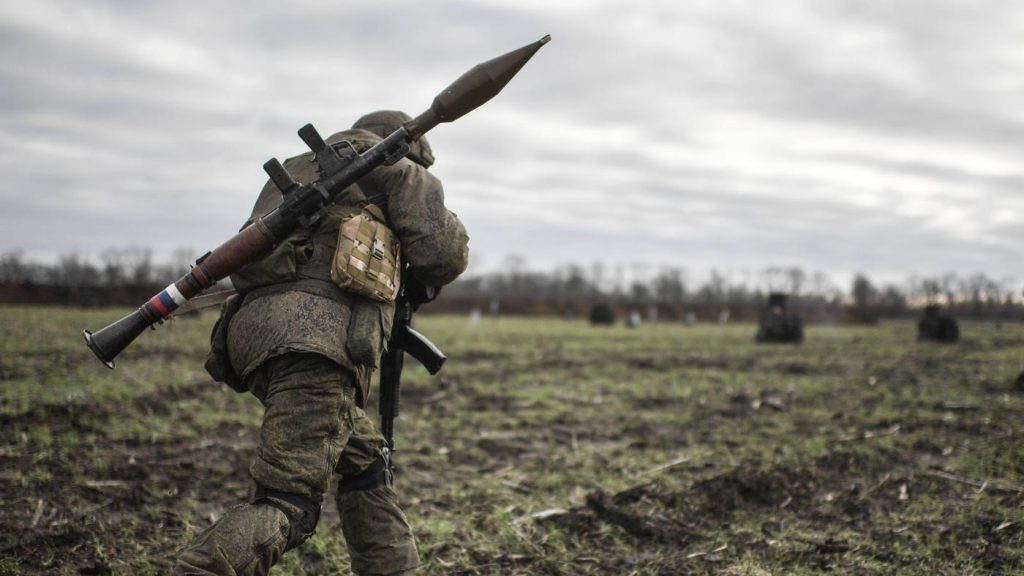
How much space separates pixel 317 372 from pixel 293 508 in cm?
55

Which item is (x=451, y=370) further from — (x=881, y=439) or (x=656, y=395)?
(x=881, y=439)

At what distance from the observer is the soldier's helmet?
148 inches

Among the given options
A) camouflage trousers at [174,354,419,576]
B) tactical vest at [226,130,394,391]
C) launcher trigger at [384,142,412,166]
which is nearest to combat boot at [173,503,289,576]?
camouflage trousers at [174,354,419,576]

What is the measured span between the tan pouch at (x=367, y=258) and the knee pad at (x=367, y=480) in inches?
31.4

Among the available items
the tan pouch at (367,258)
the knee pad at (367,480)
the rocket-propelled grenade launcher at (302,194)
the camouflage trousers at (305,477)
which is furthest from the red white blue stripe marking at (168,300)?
the knee pad at (367,480)

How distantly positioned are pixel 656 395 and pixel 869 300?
8321 cm

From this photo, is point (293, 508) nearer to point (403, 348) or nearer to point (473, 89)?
point (403, 348)

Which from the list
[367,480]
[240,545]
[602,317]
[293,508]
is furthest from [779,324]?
[240,545]

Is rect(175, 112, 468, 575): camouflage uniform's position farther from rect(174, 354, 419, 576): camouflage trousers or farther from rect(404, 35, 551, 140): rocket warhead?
rect(404, 35, 551, 140): rocket warhead

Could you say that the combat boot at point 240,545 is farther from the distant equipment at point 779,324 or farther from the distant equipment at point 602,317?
the distant equipment at point 602,317

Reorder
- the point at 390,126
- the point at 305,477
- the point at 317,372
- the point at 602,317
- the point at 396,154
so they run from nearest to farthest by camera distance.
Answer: the point at 305,477, the point at 317,372, the point at 396,154, the point at 390,126, the point at 602,317

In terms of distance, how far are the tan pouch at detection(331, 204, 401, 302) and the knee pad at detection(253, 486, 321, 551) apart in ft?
2.89

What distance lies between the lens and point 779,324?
2412cm

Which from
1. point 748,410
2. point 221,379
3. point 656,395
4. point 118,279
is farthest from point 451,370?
point 118,279
